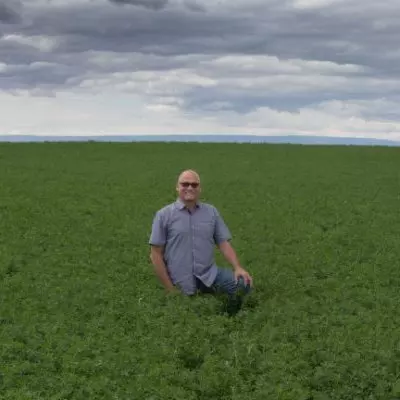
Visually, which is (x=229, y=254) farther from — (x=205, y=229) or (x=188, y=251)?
(x=188, y=251)

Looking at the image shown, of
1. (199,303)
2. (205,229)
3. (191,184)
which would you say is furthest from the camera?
(205,229)

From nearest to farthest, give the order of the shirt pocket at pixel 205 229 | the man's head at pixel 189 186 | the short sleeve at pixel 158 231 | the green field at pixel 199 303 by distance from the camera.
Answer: the green field at pixel 199 303 → the man's head at pixel 189 186 → the short sleeve at pixel 158 231 → the shirt pocket at pixel 205 229

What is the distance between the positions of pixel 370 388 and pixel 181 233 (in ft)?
13.6

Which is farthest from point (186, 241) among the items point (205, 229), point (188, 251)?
point (205, 229)

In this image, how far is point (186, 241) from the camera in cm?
1181

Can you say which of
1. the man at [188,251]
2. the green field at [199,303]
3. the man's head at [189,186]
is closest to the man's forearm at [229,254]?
the man at [188,251]

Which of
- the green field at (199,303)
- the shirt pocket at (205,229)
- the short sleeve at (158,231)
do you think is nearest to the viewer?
the green field at (199,303)

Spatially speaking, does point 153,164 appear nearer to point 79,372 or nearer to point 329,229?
point 329,229

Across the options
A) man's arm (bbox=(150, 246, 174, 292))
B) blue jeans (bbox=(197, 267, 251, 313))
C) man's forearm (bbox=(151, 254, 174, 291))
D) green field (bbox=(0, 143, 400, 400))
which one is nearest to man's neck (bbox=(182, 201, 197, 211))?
man's arm (bbox=(150, 246, 174, 292))

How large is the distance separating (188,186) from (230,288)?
1651mm

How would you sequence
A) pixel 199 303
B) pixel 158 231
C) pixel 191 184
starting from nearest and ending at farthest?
pixel 199 303, pixel 191 184, pixel 158 231

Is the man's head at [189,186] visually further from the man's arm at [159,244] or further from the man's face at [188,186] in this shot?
the man's arm at [159,244]

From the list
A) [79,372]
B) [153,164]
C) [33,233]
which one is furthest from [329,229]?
[153,164]

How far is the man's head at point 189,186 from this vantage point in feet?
37.6
